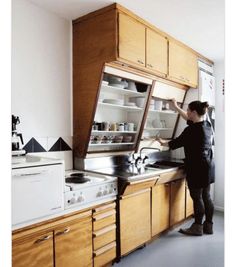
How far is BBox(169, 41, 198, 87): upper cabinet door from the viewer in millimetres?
2979

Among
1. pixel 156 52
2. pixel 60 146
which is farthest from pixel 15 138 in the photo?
pixel 156 52

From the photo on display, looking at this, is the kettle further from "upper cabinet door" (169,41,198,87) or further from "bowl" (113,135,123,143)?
"upper cabinet door" (169,41,198,87)

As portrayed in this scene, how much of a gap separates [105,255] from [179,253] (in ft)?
2.79

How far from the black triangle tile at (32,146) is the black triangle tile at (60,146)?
5.0 inches

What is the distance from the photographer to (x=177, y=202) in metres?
3.08

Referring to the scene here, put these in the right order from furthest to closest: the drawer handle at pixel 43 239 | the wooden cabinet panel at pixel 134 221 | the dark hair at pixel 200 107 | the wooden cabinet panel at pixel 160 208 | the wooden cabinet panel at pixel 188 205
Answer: the wooden cabinet panel at pixel 188 205 → the dark hair at pixel 200 107 → the wooden cabinet panel at pixel 160 208 → the wooden cabinet panel at pixel 134 221 → the drawer handle at pixel 43 239

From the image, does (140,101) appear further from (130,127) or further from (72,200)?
(72,200)

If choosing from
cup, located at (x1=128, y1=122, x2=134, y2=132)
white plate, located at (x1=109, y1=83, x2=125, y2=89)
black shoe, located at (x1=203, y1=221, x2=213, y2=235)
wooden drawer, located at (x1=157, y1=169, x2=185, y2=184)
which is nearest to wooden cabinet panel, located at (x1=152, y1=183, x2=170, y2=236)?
wooden drawer, located at (x1=157, y1=169, x2=185, y2=184)

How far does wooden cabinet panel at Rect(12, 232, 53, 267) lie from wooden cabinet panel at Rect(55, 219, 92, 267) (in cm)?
7

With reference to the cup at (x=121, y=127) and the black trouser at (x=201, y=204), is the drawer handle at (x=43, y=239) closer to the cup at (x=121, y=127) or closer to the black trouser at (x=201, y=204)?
the cup at (x=121, y=127)

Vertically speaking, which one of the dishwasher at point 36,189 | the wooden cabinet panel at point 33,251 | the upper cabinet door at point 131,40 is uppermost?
the upper cabinet door at point 131,40

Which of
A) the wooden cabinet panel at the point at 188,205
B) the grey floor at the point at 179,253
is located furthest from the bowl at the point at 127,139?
the grey floor at the point at 179,253

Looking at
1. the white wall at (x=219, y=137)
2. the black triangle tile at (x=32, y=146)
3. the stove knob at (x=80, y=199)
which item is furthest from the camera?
the white wall at (x=219, y=137)

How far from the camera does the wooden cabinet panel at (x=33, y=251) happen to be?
1.53m
